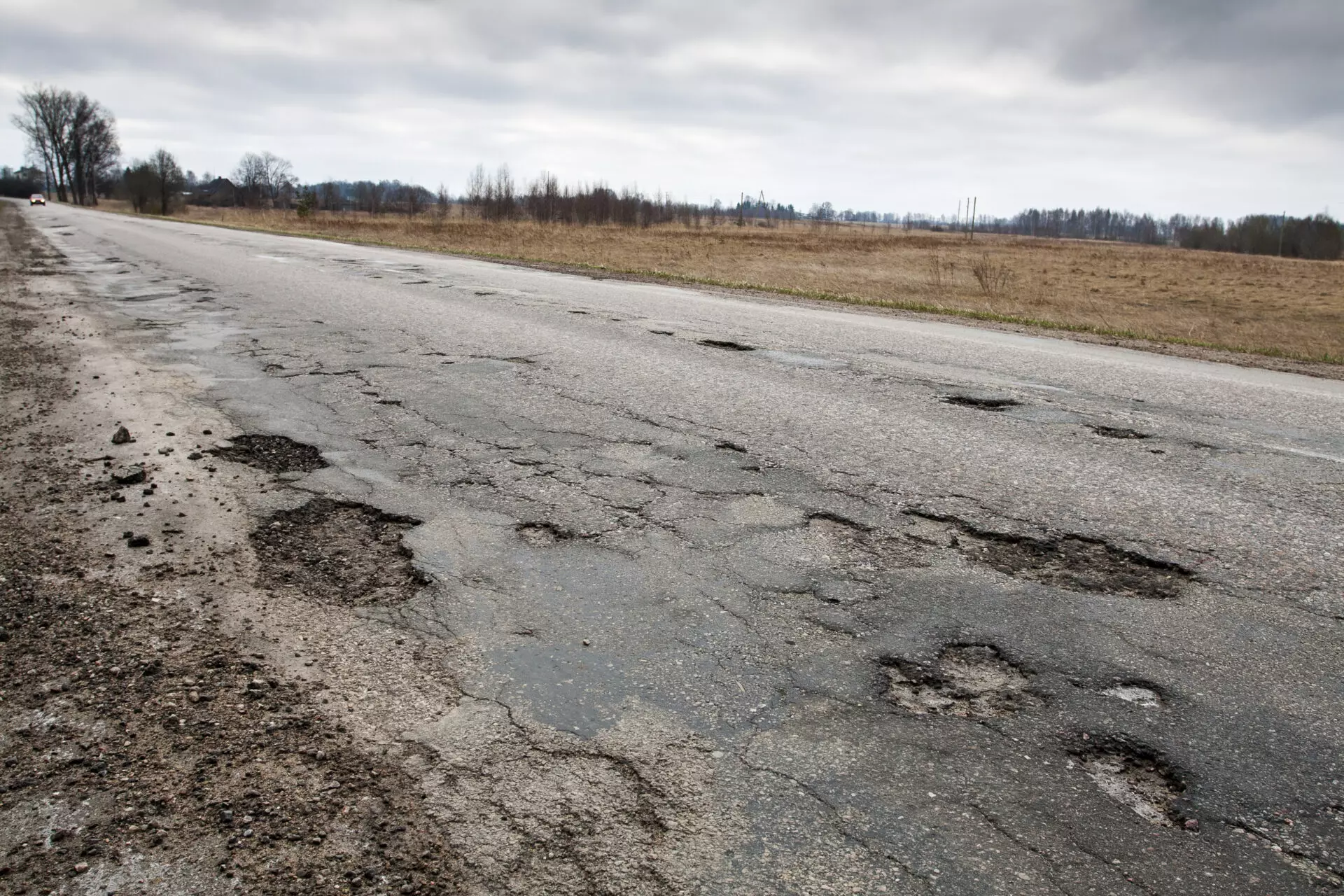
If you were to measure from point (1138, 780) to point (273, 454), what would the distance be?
4254 mm

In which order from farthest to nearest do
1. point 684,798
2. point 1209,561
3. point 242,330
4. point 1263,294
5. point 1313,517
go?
point 1263,294, point 242,330, point 1313,517, point 1209,561, point 684,798

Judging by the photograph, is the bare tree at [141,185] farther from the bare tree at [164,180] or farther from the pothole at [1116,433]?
the pothole at [1116,433]

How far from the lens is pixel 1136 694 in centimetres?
247

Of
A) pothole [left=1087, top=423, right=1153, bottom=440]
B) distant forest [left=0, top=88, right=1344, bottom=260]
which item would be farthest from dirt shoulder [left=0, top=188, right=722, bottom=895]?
distant forest [left=0, top=88, right=1344, bottom=260]

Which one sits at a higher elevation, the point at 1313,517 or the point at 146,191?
the point at 146,191

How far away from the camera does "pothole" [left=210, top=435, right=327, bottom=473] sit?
450 centimetres

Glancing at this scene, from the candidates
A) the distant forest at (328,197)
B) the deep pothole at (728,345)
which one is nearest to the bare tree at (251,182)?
the distant forest at (328,197)

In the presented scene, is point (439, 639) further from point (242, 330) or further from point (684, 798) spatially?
point (242, 330)

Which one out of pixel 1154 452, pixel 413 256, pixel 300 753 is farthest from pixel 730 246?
pixel 300 753

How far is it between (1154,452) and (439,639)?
4095 mm

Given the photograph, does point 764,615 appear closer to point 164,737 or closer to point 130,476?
point 164,737

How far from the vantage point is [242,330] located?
8.79 m

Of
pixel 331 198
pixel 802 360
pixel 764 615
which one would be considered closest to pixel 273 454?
pixel 764 615

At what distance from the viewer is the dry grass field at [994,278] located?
16.6m
